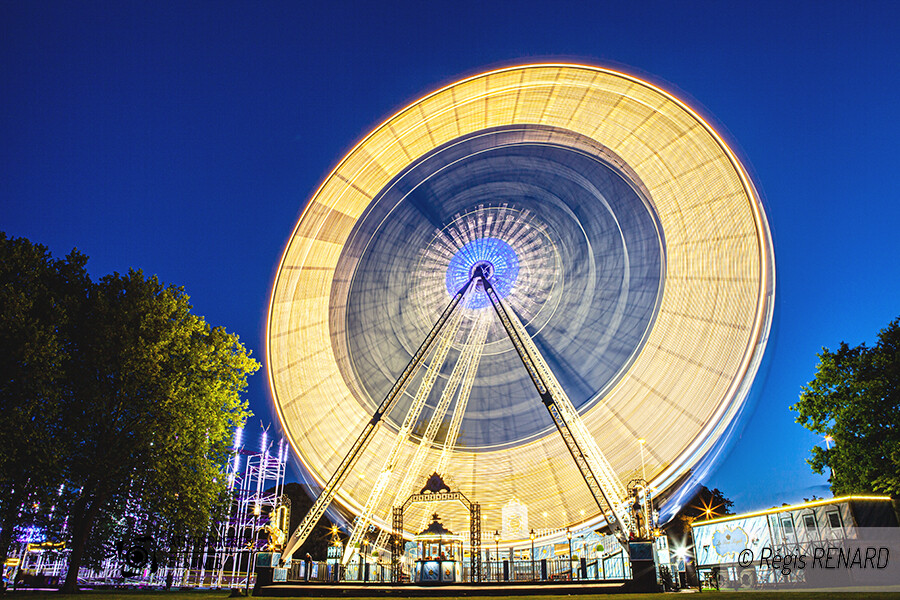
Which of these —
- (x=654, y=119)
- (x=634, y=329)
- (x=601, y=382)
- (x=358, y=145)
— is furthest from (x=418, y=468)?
(x=654, y=119)

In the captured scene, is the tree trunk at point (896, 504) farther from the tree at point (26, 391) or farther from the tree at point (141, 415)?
the tree at point (26, 391)

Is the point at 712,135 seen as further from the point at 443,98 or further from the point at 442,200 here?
the point at 442,200

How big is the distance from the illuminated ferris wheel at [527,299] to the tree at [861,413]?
5.13 m

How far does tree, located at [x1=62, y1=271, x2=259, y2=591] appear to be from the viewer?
13.5 metres

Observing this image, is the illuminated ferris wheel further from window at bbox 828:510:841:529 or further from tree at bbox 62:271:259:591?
window at bbox 828:510:841:529

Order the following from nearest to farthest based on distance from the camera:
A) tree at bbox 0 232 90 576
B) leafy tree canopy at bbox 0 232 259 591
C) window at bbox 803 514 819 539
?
tree at bbox 0 232 90 576
leafy tree canopy at bbox 0 232 259 591
window at bbox 803 514 819 539

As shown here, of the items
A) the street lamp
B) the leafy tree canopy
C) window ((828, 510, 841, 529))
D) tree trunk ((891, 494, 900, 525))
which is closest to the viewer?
the leafy tree canopy

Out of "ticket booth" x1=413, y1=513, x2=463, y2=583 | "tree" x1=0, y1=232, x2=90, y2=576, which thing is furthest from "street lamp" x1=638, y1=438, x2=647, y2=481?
"tree" x1=0, y1=232, x2=90, y2=576

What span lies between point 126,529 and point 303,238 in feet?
32.3

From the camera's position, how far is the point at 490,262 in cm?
2106

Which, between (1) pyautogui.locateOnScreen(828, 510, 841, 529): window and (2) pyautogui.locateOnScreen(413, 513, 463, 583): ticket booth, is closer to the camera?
(2) pyautogui.locateOnScreen(413, 513, 463, 583): ticket booth

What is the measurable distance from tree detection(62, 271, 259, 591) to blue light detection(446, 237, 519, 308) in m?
9.80

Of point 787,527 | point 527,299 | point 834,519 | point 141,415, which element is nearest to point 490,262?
point 527,299

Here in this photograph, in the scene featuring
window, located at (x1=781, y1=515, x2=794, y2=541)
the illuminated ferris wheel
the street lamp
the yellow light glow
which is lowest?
window, located at (x1=781, y1=515, x2=794, y2=541)
